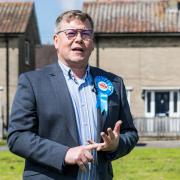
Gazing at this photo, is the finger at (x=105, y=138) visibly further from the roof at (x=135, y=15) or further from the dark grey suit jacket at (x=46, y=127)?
the roof at (x=135, y=15)

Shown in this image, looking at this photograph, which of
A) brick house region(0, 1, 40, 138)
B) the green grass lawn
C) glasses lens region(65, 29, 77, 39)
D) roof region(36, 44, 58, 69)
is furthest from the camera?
roof region(36, 44, 58, 69)

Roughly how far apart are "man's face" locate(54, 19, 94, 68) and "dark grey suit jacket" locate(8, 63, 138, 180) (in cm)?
12

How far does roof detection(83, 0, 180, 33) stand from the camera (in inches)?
1160

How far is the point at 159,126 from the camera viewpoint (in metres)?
28.9

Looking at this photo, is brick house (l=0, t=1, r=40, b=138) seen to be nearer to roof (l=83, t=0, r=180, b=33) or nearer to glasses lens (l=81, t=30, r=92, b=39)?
roof (l=83, t=0, r=180, b=33)

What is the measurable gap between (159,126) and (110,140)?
2570 centimetres

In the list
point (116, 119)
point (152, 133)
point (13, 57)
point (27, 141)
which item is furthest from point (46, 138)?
point (13, 57)

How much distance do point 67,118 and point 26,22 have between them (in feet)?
92.8

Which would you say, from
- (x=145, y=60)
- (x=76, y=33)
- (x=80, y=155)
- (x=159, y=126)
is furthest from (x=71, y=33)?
(x=145, y=60)

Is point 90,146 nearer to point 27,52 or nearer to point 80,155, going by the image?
point 80,155

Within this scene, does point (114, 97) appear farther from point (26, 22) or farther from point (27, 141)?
point (26, 22)

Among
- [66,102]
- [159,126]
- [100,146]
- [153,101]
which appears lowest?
[159,126]

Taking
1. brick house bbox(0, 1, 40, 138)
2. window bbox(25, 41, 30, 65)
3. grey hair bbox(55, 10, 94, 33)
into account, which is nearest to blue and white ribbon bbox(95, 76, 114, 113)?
grey hair bbox(55, 10, 94, 33)

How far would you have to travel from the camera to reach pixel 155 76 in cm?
2966
